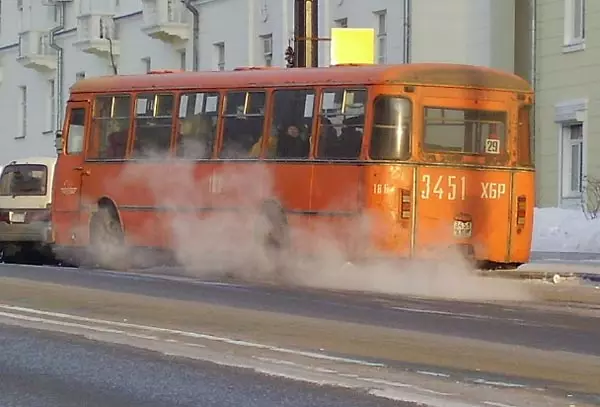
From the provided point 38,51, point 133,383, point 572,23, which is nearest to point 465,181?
point 133,383

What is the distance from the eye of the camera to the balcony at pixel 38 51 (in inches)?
2256

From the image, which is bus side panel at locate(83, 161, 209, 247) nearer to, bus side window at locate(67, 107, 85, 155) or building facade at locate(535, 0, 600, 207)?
bus side window at locate(67, 107, 85, 155)

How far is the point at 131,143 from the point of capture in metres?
24.0

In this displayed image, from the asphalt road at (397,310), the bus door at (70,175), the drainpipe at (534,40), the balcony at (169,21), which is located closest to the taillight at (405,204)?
the asphalt road at (397,310)

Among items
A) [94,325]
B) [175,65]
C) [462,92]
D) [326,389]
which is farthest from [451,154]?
[175,65]

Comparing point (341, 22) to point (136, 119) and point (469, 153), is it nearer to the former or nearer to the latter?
point (136, 119)

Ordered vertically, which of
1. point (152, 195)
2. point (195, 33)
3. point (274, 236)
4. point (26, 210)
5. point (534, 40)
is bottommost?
point (274, 236)

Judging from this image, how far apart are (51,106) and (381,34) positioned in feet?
67.0

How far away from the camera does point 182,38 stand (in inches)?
1927

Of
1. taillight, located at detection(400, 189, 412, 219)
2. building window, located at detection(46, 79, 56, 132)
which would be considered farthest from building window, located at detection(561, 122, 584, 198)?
building window, located at detection(46, 79, 56, 132)

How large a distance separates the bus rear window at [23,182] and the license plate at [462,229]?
28.9 ft

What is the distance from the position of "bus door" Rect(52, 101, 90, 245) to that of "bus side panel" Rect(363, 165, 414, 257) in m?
6.08

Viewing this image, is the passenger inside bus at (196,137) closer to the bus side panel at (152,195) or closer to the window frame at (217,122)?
the window frame at (217,122)

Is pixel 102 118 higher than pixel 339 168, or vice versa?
pixel 102 118
